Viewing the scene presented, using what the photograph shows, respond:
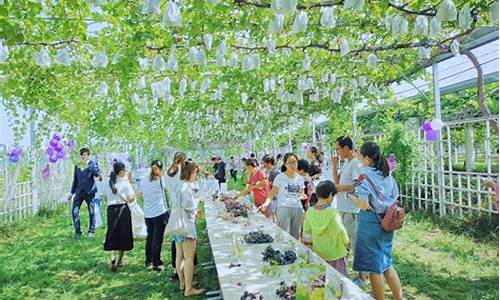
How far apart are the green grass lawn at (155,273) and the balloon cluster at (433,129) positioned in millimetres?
1492

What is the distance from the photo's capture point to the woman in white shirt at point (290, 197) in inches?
179

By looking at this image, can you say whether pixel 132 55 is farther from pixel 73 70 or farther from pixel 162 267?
pixel 162 267

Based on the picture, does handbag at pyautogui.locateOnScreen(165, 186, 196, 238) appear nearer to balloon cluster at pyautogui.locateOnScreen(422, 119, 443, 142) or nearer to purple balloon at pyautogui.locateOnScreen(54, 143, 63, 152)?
balloon cluster at pyautogui.locateOnScreen(422, 119, 443, 142)

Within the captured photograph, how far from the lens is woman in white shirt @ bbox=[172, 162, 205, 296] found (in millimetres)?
3867

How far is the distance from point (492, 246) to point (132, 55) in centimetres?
502

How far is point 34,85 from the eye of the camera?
4523mm

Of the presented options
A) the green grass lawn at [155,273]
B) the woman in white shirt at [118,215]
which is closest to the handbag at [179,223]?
the green grass lawn at [155,273]

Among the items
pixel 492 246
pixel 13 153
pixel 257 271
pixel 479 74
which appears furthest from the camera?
pixel 13 153

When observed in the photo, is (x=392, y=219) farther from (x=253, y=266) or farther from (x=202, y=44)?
(x=202, y=44)

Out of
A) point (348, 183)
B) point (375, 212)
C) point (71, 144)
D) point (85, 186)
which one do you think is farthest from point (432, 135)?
point (71, 144)

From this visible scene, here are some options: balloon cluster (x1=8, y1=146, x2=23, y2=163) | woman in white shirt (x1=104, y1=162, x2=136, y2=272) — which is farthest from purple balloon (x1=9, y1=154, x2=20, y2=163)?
woman in white shirt (x1=104, y1=162, x2=136, y2=272)

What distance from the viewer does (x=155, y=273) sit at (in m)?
4.96

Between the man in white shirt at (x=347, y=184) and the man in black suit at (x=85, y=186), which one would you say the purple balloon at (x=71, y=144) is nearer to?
the man in black suit at (x=85, y=186)

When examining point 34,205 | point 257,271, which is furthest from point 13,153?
point 257,271
